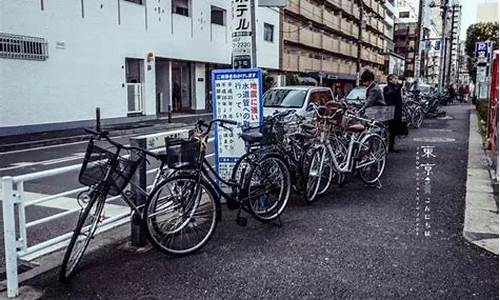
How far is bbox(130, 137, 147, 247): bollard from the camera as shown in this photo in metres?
4.22

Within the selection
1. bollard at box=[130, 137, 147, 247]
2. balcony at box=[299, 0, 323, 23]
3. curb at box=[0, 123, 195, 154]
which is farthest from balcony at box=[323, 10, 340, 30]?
bollard at box=[130, 137, 147, 247]

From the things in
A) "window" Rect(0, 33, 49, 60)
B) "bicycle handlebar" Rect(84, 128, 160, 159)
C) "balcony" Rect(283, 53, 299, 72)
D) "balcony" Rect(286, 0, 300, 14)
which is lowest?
"bicycle handlebar" Rect(84, 128, 160, 159)

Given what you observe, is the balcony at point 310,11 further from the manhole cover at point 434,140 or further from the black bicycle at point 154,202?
the black bicycle at point 154,202

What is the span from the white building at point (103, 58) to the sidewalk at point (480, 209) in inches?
499

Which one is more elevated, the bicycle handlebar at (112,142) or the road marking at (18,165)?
the bicycle handlebar at (112,142)

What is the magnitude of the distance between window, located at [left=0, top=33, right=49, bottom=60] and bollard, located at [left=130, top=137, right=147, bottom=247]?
11.4m

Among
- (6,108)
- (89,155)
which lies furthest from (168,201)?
(6,108)

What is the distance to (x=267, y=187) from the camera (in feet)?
16.7

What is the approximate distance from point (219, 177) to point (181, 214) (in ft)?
2.57

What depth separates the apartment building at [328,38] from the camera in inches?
1431

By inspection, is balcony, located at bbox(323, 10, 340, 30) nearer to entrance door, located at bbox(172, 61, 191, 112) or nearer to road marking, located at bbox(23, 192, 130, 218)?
entrance door, located at bbox(172, 61, 191, 112)

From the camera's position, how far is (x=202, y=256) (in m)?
4.20

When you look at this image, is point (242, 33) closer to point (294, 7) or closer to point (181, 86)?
point (181, 86)

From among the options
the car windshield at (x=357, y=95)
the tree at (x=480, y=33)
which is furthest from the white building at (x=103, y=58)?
the tree at (x=480, y=33)
